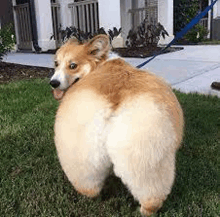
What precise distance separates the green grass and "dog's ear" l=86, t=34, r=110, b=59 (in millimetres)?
1062

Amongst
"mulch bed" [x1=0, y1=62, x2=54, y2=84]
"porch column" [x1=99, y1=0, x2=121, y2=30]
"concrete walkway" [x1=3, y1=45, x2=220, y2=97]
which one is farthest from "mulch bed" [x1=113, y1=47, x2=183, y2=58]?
"mulch bed" [x1=0, y1=62, x2=54, y2=84]

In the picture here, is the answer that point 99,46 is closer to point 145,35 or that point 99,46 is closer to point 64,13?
point 145,35

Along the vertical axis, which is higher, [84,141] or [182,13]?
[182,13]

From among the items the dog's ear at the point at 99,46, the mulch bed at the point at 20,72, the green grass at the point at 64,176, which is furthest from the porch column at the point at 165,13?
the dog's ear at the point at 99,46

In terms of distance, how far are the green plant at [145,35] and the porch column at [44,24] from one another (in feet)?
9.33

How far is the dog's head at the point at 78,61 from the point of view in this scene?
7.48 feet

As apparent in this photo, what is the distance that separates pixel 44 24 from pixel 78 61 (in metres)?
8.53

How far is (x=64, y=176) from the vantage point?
2.53 meters

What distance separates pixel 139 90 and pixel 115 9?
352 inches

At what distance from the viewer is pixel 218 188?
2.34m

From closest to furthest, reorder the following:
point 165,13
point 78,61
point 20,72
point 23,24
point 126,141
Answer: point 126,141 < point 78,61 < point 20,72 < point 23,24 < point 165,13

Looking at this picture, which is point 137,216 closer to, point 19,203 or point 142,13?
point 19,203

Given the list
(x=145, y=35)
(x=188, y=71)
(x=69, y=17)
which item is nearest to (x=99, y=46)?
(x=188, y=71)

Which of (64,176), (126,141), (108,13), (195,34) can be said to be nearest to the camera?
(126,141)
